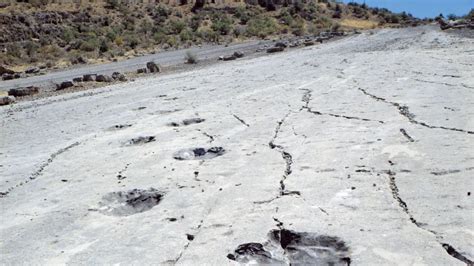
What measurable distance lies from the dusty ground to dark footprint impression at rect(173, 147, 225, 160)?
0.11 ft

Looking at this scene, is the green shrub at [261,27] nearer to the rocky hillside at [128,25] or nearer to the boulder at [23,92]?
the rocky hillside at [128,25]

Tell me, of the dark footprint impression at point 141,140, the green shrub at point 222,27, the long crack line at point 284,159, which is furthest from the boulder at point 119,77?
the green shrub at point 222,27

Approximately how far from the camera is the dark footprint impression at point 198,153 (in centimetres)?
630

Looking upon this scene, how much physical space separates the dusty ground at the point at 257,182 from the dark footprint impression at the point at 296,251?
0.01m

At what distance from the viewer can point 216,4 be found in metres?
61.5

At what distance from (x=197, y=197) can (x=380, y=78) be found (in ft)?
23.4

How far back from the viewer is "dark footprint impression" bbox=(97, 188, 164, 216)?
189 inches

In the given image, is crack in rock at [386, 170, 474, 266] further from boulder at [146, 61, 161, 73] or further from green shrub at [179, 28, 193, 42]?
green shrub at [179, 28, 193, 42]

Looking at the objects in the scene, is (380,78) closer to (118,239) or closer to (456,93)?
(456,93)

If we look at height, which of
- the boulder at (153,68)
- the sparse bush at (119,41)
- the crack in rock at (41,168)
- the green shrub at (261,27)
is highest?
the crack in rock at (41,168)

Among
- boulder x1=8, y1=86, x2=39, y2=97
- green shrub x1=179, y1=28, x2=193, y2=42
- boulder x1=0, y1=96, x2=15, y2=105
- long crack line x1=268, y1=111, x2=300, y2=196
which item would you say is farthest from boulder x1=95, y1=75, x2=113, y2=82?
green shrub x1=179, y1=28, x2=193, y2=42

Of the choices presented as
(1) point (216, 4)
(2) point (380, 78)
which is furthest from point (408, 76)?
(1) point (216, 4)

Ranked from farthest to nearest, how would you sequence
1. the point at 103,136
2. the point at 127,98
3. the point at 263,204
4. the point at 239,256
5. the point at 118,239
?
the point at 127,98 → the point at 103,136 → the point at 263,204 → the point at 118,239 → the point at 239,256

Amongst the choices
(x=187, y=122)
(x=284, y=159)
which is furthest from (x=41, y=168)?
(x=284, y=159)
